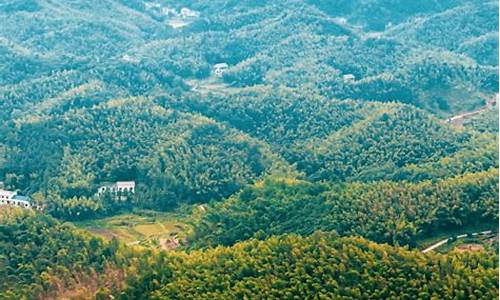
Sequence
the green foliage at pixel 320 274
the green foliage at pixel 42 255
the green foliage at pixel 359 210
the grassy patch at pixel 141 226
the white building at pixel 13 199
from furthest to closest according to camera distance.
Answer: the white building at pixel 13 199
the grassy patch at pixel 141 226
the green foliage at pixel 359 210
the green foliage at pixel 42 255
the green foliage at pixel 320 274

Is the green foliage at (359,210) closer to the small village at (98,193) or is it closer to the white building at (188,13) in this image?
the small village at (98,193)

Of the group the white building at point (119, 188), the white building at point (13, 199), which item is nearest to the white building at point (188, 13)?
the white building at point (119, 188)

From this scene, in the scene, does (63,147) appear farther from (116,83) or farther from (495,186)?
(495,186)

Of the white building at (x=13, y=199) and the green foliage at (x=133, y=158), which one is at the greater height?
the green foliage at (x=133, y=158)

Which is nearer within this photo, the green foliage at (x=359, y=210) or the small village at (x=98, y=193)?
the green foliage at (x=359, y=210)

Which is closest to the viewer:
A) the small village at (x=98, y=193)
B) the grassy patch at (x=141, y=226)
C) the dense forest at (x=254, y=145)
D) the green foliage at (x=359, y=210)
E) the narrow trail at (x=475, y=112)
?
the dense forest at (x=254, y=145)

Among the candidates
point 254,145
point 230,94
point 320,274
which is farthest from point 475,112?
point 320,274

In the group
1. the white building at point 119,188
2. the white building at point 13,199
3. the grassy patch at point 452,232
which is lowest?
the grassy patch at point 452,232
